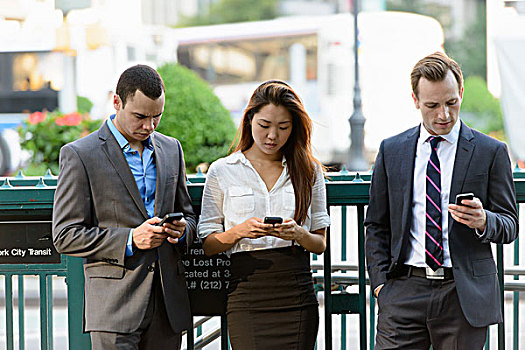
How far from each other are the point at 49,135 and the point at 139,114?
21.3 ft

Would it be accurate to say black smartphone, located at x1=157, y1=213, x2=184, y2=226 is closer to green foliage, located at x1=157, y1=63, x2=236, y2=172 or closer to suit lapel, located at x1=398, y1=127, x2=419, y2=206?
suit lapel, located at x1=398, y1=127, x2=419, y2=206

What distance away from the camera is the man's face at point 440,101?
2980 millimetres

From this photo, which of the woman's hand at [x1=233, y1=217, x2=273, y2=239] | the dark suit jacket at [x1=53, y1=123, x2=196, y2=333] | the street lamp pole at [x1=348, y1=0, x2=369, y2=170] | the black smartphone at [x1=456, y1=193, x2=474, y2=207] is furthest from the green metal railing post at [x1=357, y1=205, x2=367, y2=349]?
the street lamp pole at [x1=348, y1=0, x2=369, y2=170]

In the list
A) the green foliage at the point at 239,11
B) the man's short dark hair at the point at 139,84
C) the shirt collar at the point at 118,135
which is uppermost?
the green foliage at the point at 239,11

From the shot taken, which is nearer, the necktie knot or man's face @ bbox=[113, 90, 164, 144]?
man's face @ bbox=[113, 90, 164, 144]

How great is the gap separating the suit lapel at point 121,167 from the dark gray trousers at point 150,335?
0.32 meters

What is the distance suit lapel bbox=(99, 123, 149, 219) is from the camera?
3070 mm

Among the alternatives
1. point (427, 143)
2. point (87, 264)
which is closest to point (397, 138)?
point (427, 143)

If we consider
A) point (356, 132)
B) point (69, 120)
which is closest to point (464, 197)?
point (69, 120)

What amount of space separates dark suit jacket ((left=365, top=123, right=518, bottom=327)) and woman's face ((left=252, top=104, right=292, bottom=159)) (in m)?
0.47

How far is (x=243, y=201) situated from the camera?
3250 millimetres

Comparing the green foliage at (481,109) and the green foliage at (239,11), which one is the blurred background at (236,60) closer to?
the green foliage at (481,109)

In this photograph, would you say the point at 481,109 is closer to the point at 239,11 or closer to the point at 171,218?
the point at 239,11

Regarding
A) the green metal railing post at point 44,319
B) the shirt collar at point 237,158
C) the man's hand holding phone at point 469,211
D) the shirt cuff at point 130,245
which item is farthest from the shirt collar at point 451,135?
the green metal railing post at point 44,319
